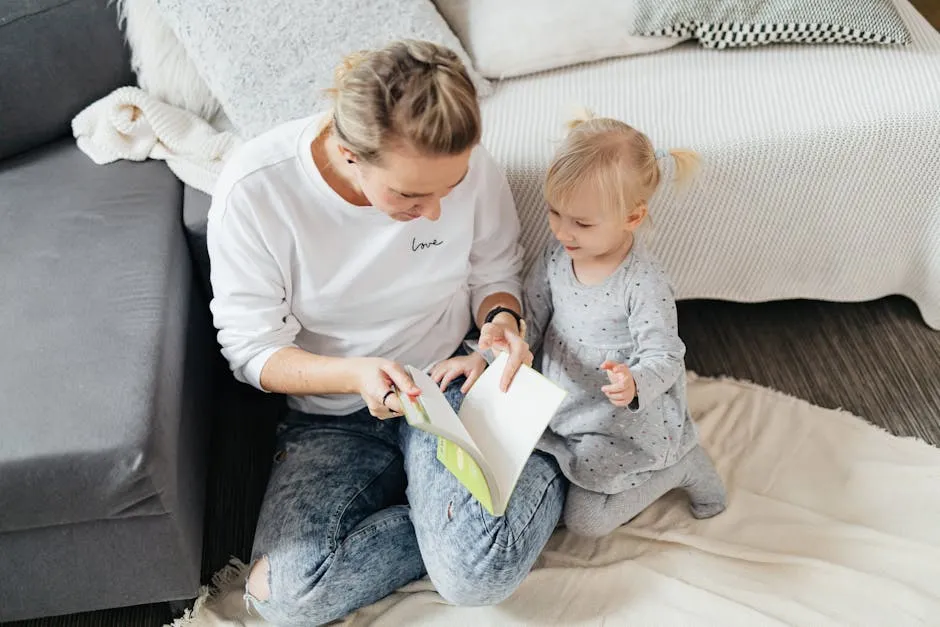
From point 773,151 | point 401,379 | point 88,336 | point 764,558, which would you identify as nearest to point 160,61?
point 88,336

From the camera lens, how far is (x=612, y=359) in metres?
1.28

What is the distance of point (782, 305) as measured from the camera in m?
1.82

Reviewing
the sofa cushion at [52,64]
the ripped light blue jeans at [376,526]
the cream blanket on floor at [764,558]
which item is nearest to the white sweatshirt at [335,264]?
the ripped light blue jeans at [376,526]

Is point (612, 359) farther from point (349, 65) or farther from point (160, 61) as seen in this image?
point (160, 61)

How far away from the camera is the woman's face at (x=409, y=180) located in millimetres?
996

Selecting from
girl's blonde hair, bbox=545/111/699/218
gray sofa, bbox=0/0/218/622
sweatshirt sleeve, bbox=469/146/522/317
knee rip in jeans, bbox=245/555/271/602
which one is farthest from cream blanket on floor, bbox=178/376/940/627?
girl's blonde hair, bbox=545/111/699/218

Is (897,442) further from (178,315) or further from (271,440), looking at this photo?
(178,315)

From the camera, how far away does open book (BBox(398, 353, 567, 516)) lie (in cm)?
110

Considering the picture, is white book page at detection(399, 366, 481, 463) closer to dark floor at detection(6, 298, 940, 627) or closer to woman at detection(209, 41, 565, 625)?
woman at detection(209, 41, 565, 625)

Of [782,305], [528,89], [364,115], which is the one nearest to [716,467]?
[782,305]

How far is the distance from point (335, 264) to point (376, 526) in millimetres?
398

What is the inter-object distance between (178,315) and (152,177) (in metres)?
0.34

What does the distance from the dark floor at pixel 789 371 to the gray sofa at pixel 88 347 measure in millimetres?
182

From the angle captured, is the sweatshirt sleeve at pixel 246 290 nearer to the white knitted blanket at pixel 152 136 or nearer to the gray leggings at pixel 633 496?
the white knitted blanket at pixel 152 136
